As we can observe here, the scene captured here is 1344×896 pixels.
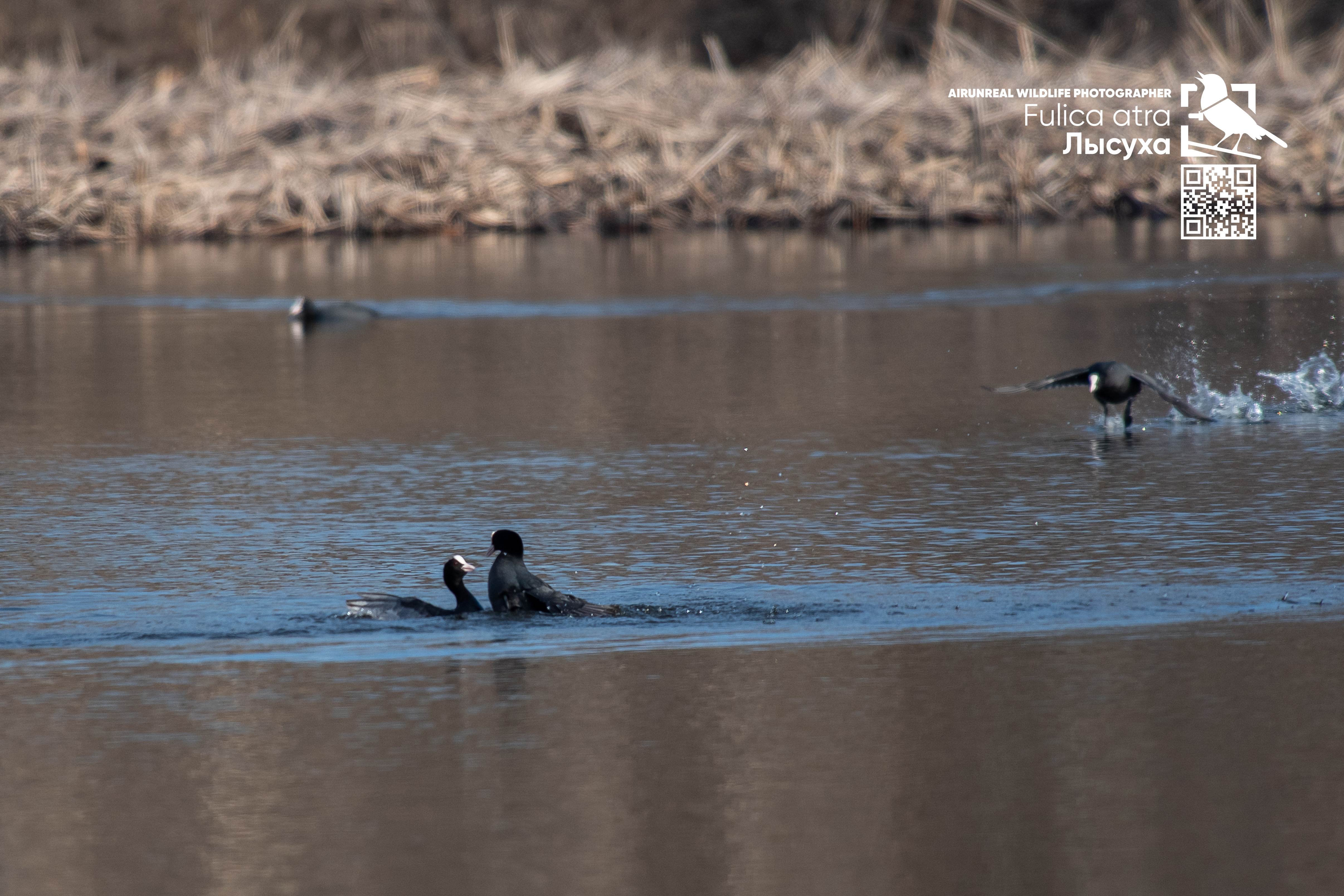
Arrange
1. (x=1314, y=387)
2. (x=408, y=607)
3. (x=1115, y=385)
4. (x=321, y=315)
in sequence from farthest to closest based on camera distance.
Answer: (x=321, y=315), (x=1314, y=387), (x=1115, y=385), (x=408, y=607)

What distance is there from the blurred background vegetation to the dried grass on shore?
10.0 m

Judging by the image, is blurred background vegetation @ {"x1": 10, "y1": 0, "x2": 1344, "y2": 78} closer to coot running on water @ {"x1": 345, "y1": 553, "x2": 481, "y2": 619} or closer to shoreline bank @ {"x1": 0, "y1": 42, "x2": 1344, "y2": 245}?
shoreline bank @ {"x1": 0, "y1": 42, "x2": 1344, "y2": 245}

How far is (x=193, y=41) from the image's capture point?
130 feet

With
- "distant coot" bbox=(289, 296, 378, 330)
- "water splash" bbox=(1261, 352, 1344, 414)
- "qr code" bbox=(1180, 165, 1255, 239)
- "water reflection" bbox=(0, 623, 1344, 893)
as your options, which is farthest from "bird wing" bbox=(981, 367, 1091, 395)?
"qr code" bbox=(1180, 165, 1255, 239)

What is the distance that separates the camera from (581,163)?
27.1 meters

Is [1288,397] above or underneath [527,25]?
underneath

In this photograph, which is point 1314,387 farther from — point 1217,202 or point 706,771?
point 1217,202

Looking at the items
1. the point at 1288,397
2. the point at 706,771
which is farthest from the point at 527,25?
the point at 706,771

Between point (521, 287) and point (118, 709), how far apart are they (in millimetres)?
13626

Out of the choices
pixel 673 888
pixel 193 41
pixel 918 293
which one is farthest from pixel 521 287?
pixel 193 41

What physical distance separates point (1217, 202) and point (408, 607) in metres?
21.8

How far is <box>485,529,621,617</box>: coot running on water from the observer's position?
7617mm

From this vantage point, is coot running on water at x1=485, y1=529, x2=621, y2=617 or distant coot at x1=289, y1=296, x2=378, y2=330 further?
distant coot at x1=289, y1=296, x2=378, y2=330

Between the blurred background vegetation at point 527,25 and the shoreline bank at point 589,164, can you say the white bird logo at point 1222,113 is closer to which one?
the shoreline bank at point 589,164
